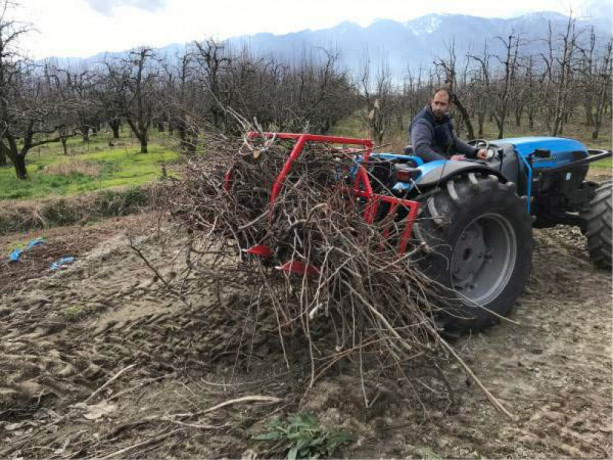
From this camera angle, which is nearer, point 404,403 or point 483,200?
point 404,403

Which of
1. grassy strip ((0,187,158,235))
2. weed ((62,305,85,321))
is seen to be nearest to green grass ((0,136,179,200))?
grassy strip ((0,187,158,235))

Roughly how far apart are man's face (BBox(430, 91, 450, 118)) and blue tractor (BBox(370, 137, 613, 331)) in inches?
21.2

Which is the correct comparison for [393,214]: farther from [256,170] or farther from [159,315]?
[159,315]

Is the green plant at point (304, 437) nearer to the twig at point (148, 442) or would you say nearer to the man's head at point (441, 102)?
the twig at point (148, 442)

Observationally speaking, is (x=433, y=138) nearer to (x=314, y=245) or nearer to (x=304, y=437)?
(x=314, y=245)

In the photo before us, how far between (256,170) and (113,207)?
7389 millimetres

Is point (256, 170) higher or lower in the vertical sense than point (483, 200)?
higher

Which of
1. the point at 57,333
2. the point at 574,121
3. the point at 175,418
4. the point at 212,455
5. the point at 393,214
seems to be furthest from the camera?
the point at 574,121

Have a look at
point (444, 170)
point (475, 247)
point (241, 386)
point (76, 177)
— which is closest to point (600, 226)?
point (475, 247)

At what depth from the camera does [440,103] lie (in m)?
3.66

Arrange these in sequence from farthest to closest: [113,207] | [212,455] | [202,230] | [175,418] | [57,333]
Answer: [113,207] → [57,333] → [202,230] → [175,418] → [212,455]

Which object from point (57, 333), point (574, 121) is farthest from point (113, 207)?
point (574, 121)

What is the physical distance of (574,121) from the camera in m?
27.8

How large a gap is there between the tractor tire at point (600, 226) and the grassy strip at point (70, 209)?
6586mm
